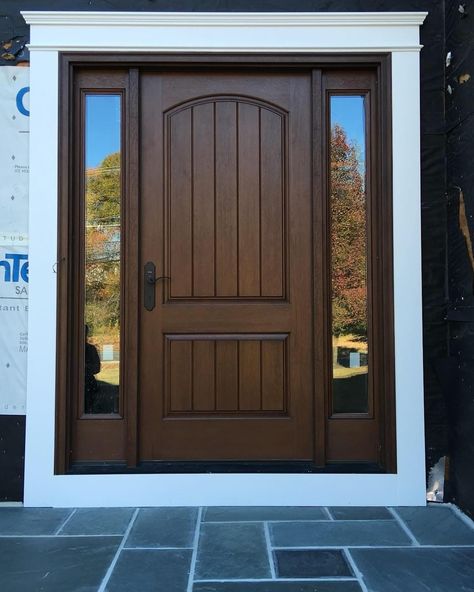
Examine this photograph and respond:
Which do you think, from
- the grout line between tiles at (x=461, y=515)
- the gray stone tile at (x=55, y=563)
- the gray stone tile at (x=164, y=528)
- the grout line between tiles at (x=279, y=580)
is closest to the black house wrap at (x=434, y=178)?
the grout line between tiles at (x=461, y=515)

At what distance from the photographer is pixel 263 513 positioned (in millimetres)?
2914

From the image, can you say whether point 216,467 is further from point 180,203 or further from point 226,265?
point 180,203

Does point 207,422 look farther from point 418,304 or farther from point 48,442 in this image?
point 418,304

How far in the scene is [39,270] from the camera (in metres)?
Result: 3.02

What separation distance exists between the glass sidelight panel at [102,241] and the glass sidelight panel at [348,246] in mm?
1232

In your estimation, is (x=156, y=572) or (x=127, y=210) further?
(x=127, y=210)

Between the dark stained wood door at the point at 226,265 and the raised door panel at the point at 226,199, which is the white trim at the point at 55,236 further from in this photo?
the raised door panel at the point at 226,199

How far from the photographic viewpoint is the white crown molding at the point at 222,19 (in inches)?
118

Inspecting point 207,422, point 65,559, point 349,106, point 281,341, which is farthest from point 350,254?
point 65,559

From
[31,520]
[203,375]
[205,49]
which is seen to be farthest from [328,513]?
[205,49]

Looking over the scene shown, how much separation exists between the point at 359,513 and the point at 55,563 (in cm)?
153

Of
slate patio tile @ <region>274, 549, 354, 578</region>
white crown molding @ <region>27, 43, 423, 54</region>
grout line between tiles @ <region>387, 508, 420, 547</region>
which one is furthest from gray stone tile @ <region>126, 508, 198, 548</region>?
white crown molding @ <region>27, 43, 423, 54</region>

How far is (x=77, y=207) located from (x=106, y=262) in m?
0.35

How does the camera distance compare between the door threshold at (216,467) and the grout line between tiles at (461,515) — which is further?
the door threshold at (216,467)
